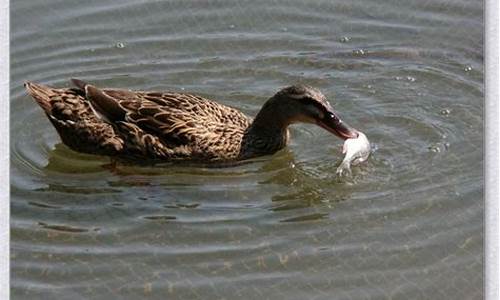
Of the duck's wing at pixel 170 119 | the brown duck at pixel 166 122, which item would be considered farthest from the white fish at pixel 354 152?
the duck's wing at pixel 170 119

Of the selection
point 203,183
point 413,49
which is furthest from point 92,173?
point 413,49

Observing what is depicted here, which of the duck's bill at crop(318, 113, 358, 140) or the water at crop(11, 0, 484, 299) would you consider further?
the duck's bill at crop(318, 113, 358, 140)

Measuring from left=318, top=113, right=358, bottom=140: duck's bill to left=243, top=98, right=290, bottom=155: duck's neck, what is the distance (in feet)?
1.35

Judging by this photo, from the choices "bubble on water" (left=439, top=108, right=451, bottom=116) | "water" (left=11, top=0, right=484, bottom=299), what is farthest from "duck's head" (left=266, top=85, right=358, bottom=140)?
"bubble on water" (left=439, top=108, right=451, bottom=116)

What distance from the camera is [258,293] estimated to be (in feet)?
24.3

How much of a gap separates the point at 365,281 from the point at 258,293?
71 centimetres

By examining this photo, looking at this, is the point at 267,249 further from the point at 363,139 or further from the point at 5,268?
the point at 5,268

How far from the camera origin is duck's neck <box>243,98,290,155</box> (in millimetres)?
9094

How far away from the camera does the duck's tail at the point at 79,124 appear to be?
355 inches

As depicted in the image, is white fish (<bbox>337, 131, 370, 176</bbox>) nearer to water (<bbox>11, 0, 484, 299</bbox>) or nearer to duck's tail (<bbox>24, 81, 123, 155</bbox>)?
water (<bbox>11, 0, 484, 299</bbox>)

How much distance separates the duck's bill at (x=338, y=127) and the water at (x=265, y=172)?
0.26 m

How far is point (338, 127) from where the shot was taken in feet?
28.7

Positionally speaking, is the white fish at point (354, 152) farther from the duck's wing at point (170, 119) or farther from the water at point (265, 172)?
the duck's wing at point (170, 119)

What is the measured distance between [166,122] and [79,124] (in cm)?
69
